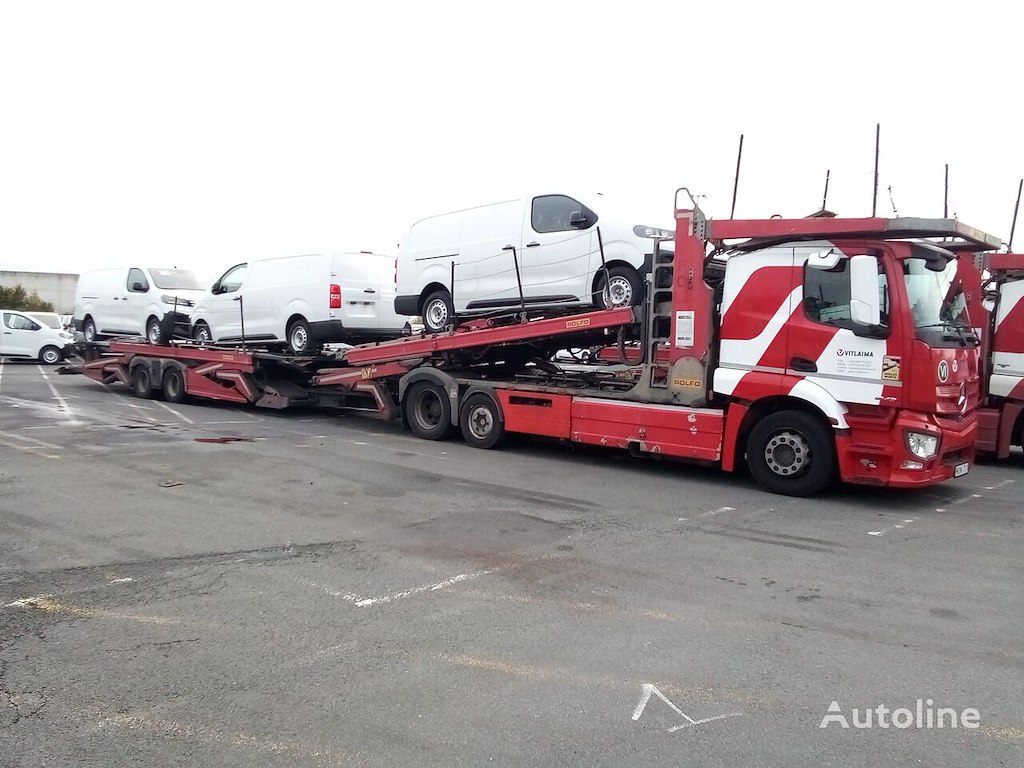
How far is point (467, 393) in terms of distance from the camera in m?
11.7

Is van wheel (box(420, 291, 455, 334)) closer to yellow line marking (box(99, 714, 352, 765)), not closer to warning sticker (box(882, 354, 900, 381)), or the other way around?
warning sticker (box(882, 354, 900, 381))

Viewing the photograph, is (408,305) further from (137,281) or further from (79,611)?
(79,611)

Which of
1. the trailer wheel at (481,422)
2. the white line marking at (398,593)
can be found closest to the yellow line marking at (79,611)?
the white line marking at (398,593)

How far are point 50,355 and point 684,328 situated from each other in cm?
2486

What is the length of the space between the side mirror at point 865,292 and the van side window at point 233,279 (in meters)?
10.8

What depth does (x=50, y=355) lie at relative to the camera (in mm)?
27000

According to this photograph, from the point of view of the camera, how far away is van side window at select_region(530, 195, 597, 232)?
33.3 ft

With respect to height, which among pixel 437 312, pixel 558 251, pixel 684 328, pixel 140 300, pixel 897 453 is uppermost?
pixel 558 251

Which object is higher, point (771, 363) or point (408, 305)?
point (408, 305)

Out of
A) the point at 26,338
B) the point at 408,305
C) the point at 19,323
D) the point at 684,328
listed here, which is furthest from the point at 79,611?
the point at 19,323

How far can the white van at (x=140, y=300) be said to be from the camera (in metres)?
16.8

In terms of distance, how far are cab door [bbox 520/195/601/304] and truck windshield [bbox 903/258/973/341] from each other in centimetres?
364

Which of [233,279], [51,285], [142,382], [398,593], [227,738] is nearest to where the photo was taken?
[227,738]

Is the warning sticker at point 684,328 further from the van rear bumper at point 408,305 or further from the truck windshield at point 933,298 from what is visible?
the van rear bumper at point 408,305
